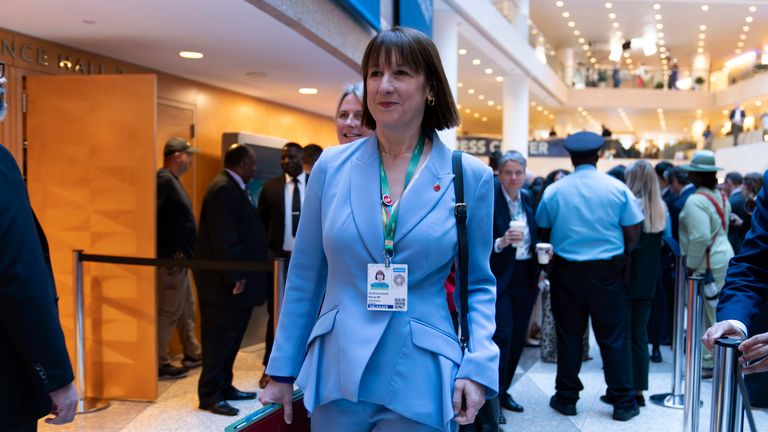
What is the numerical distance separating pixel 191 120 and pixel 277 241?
1.69 metres

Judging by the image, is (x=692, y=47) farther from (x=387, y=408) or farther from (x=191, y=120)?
(x=387, y=408)

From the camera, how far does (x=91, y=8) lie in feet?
14.8

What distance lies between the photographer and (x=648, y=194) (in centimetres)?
571

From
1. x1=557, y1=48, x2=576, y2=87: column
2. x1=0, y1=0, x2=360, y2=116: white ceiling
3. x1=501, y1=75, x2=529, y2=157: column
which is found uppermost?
x1=557, y1=48, x2=576, y2=87: column

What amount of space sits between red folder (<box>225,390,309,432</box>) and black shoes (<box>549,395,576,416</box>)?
3701 millimetres

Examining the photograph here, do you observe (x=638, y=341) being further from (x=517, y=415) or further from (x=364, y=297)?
(x=364, y=297)

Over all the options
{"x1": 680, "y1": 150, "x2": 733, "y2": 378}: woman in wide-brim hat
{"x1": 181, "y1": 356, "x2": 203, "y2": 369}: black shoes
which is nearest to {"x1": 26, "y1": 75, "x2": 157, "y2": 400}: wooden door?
{"x1": 181, "y1": 356, "x2": 203, "y2": 369}: black shoes

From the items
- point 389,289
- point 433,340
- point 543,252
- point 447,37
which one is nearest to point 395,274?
point 389,289

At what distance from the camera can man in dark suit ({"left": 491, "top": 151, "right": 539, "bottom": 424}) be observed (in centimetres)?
486

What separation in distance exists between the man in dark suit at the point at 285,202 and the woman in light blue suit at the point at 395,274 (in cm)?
441

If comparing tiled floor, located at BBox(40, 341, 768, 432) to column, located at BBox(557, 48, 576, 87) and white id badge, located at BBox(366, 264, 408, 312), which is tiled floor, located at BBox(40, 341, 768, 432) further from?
column, located at BBox(557, 48, 576, 87)

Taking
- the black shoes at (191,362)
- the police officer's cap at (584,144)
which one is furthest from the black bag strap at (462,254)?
the black shoes at (191,362)

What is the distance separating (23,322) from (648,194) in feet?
15.7

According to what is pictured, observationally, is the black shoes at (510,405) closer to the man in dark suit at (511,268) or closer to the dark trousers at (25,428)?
the man in dark suit at (511,268)
